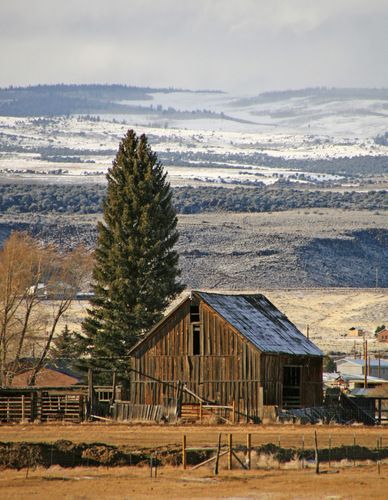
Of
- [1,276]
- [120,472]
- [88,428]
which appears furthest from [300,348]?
[120,472]

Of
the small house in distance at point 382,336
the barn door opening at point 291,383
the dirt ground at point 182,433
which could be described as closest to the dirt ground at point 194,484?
the dirt ground at point 182,433

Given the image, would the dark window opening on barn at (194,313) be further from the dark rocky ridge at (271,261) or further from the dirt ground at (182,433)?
the dark rocky ridge at (271,261)

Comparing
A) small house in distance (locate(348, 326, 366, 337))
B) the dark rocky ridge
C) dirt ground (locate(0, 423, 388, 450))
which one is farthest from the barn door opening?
the dark rocky ridge

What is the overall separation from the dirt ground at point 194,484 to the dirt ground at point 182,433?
628cm

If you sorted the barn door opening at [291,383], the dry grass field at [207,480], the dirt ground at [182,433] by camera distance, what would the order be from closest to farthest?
the dry grass field at [207,480] < the dirt ground at [182,433] < the barn door opening at [291,383]

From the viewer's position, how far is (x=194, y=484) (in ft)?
119

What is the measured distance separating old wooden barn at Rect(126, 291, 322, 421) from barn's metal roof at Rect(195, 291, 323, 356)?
0.06m

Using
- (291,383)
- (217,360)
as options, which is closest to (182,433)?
(217,360)

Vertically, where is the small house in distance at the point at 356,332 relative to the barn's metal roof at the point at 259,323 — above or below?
above

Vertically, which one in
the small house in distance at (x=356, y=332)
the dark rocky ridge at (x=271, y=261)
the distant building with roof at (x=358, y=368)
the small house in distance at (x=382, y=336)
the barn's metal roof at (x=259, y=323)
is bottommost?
the distant building with roof at (x=358, y=368)

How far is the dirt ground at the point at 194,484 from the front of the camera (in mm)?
34438

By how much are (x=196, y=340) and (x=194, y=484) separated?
23.0m

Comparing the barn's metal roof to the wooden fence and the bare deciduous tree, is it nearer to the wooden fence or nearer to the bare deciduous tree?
the wooden fence

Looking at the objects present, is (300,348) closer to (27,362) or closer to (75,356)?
(75,356)
